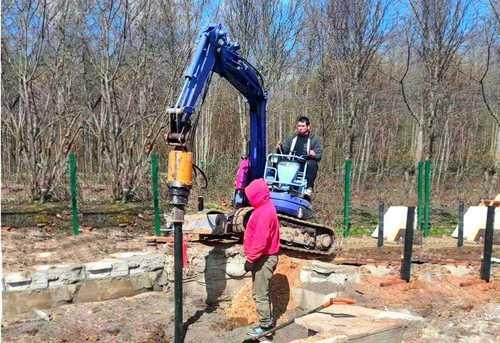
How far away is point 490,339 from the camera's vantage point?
533cm

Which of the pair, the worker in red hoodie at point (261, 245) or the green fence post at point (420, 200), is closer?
the worker in red hoodie at point (261, 245)

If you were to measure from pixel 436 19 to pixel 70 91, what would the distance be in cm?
1054

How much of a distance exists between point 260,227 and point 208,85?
6.29ft

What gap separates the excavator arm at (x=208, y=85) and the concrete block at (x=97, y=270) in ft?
8.25

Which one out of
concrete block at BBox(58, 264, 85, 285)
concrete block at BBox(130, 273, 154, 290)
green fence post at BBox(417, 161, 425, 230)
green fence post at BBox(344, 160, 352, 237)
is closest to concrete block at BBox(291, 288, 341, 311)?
concrete block at BBox(130, 273, 154, 290)

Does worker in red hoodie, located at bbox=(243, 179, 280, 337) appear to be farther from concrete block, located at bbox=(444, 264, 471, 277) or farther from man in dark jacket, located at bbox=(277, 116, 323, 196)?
concrete block, located at bbox=(444, 264, 471, 277)

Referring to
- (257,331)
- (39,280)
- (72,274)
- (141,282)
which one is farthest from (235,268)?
(39,280)

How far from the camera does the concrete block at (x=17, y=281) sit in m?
6.91

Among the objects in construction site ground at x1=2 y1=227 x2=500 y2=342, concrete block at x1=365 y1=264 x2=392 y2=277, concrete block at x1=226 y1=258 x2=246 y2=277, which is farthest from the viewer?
concrete block at x1=365 y1=264 x2=392 y2=277

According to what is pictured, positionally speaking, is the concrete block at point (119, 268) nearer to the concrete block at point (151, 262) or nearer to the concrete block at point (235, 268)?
the concrete block at point (151, 262)

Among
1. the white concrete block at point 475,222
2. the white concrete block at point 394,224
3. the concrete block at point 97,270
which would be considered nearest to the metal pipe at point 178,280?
the concrete block at point 97,270

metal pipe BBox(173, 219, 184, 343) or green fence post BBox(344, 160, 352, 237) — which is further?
green fence post BBox(344, 160, 352, 237)

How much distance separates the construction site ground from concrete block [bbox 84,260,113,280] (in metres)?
0.38

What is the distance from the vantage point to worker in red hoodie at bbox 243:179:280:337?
20.4 feet
